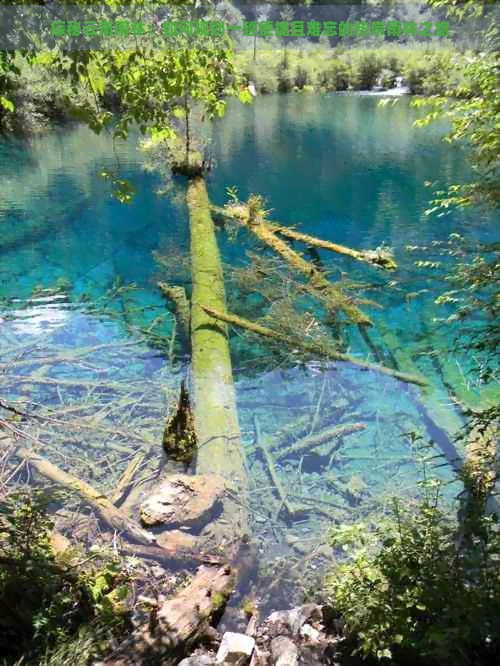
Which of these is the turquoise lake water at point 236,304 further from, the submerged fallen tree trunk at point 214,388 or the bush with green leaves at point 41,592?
the bush with green leaves at point 41,592

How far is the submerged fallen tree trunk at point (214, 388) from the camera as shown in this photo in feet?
20.0

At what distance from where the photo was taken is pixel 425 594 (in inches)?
129

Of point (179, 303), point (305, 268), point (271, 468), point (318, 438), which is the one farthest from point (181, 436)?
point (305, 268)

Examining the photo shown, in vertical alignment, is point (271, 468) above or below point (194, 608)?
below

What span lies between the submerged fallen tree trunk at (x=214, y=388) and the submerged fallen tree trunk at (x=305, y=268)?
67.4 inches

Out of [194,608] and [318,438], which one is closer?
[194,608]

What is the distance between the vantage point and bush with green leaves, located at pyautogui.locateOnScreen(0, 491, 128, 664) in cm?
331

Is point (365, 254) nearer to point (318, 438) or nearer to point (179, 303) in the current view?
point (179, 303)

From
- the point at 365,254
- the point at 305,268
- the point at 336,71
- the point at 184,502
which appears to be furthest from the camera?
the point at 336,71

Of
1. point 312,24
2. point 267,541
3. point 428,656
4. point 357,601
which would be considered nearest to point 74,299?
point 267,541

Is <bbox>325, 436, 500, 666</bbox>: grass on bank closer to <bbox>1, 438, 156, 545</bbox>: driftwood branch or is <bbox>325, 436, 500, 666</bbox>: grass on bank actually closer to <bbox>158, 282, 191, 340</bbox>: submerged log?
<bbox>1, 438, 156, 545</bbox>: driftwood branch

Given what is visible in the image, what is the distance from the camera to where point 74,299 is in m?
10.5

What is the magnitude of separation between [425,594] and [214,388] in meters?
4.52

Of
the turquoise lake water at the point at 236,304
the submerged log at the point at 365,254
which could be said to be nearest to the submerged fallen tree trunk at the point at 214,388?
the turquoise lake water at the point at 236,304
